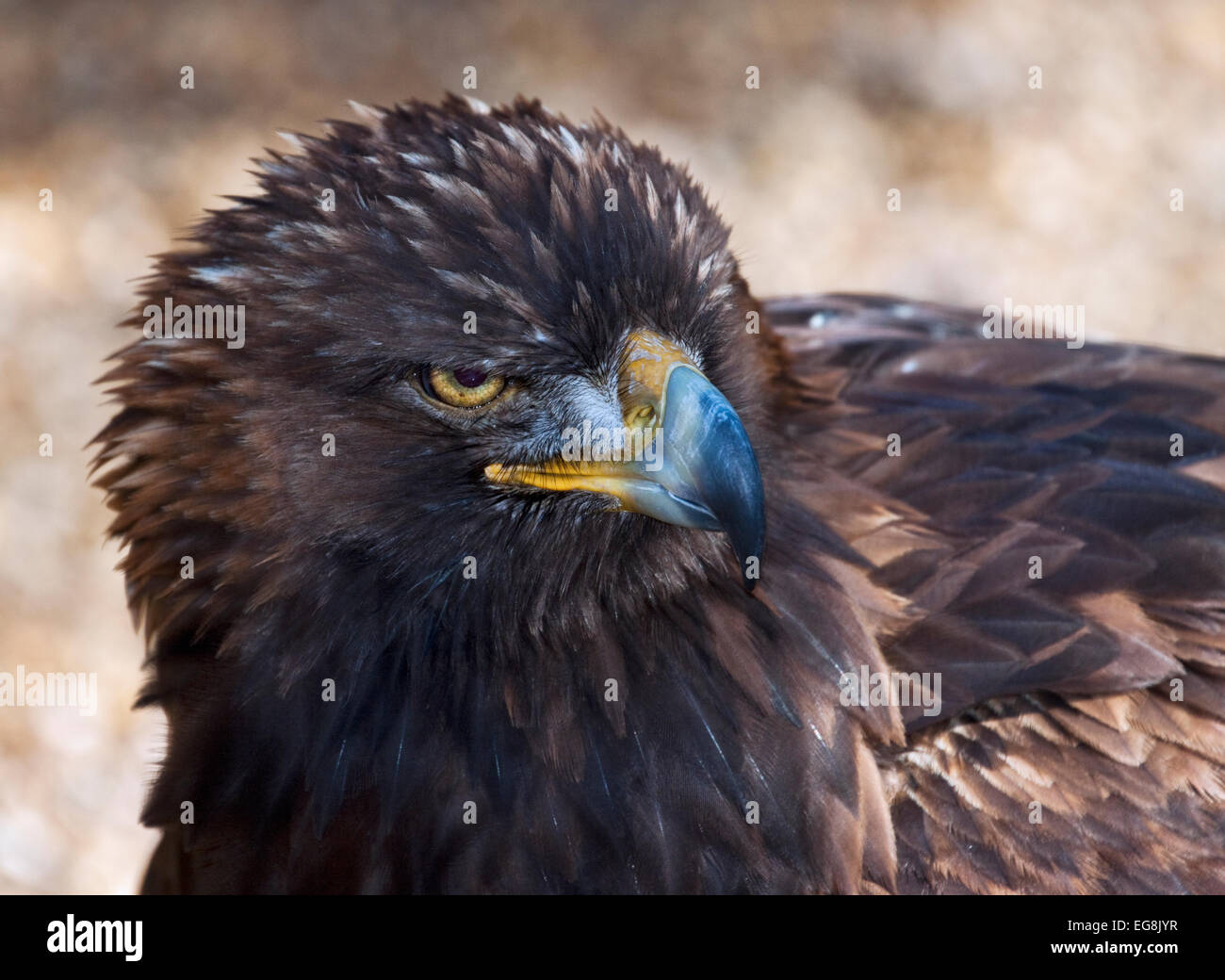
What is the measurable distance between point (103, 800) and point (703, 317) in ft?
12.7

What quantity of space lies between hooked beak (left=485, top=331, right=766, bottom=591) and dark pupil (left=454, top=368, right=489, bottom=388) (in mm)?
169

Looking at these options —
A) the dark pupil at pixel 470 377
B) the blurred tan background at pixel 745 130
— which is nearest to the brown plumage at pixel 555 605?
the dark pupil at pixel 470 377

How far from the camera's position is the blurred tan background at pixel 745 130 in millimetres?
7031

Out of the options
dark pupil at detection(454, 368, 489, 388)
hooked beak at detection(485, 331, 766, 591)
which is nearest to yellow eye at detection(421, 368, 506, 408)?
dark pupil at detection(454, 368, 489, 388)

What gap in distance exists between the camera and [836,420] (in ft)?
10.6

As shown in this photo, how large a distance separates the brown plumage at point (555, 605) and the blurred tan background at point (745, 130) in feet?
12.6

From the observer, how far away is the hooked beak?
2.46m

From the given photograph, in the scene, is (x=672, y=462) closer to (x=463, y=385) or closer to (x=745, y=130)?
(x=463, y=385)

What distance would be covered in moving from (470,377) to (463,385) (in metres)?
0.03

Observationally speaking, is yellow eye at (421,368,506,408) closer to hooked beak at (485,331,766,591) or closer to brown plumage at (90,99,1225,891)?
brown plumage at (90,99,1225,891)

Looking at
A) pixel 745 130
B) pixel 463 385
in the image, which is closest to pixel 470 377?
pixel 463 385

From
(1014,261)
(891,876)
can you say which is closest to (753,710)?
(891,876)

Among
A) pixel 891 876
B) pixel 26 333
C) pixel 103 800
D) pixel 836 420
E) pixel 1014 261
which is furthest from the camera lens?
pixel 1014 261
